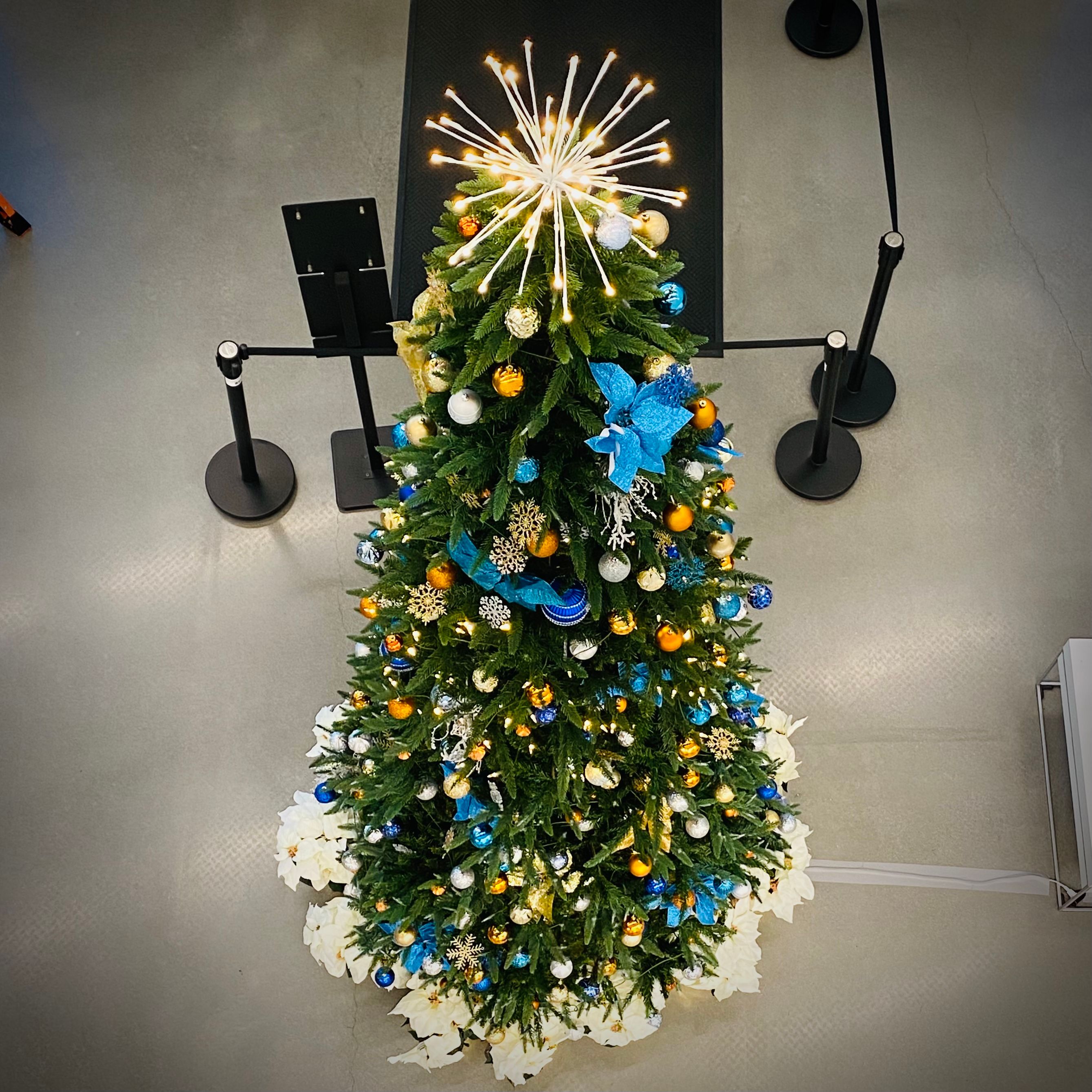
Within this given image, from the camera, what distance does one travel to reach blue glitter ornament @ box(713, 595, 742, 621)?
2740 millimetres

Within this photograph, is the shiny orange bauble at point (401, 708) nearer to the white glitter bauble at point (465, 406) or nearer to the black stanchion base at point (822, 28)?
the white glitter bauble at point (465, 406)

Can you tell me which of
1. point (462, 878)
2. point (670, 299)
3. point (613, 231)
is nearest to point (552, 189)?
point (613, 231)

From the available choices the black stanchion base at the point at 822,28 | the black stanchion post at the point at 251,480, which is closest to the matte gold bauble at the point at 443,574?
the black stanchion post at the point at 251,480

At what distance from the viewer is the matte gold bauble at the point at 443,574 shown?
250cm

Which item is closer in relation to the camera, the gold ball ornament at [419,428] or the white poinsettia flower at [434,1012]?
the gold ball ornament at [419,428]

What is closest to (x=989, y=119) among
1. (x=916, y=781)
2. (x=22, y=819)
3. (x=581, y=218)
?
(x=916, y=781)

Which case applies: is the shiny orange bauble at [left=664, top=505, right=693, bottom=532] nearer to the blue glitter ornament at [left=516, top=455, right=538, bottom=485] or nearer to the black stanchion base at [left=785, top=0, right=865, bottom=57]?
the blue glitter ornament at [left=516, top=455, right=538, bottom=485]

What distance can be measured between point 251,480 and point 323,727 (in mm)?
1106

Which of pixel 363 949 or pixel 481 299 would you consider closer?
pixel 481 299

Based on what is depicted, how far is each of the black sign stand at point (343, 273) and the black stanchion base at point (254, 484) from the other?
0.75 meters

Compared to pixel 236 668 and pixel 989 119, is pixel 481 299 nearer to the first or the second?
pixel 236 668

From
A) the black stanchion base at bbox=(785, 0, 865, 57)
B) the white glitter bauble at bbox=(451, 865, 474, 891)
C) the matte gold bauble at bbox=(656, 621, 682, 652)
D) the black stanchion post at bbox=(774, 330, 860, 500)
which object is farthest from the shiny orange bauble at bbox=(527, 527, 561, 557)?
the black stanchion base at bbox=(785, 0, 865, 57)

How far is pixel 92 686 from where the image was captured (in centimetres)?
435

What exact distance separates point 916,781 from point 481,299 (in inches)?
112
